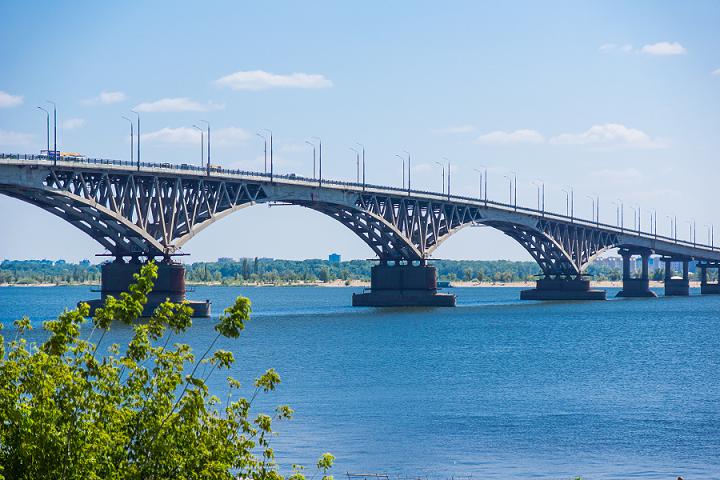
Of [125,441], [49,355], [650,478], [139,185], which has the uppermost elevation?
[139,185]

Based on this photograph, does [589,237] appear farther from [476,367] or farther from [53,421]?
[53,421]

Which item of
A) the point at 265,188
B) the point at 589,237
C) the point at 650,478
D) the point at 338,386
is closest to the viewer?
the point at 650,478

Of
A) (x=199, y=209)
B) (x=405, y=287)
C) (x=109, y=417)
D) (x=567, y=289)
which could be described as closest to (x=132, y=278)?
(x=199, y=209)

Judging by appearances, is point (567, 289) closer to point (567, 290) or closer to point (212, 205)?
point (567, 290)

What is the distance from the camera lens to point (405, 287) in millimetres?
140375

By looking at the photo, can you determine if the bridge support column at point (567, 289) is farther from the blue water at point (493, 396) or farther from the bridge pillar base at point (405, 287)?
the blue water at point (493, 396)

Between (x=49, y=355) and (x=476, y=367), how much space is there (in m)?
49.8

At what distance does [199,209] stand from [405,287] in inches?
1617

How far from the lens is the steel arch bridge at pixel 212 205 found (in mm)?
91312

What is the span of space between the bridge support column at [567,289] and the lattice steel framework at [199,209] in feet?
57.4

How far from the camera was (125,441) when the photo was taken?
64.8 ft

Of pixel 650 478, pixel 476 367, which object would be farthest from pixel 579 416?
pixel 476 367

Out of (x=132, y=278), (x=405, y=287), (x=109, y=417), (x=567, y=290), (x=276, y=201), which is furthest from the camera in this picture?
(x=567, y=290)

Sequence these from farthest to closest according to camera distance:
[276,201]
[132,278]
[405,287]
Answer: [405,287] < [276,201] < [132,278]
